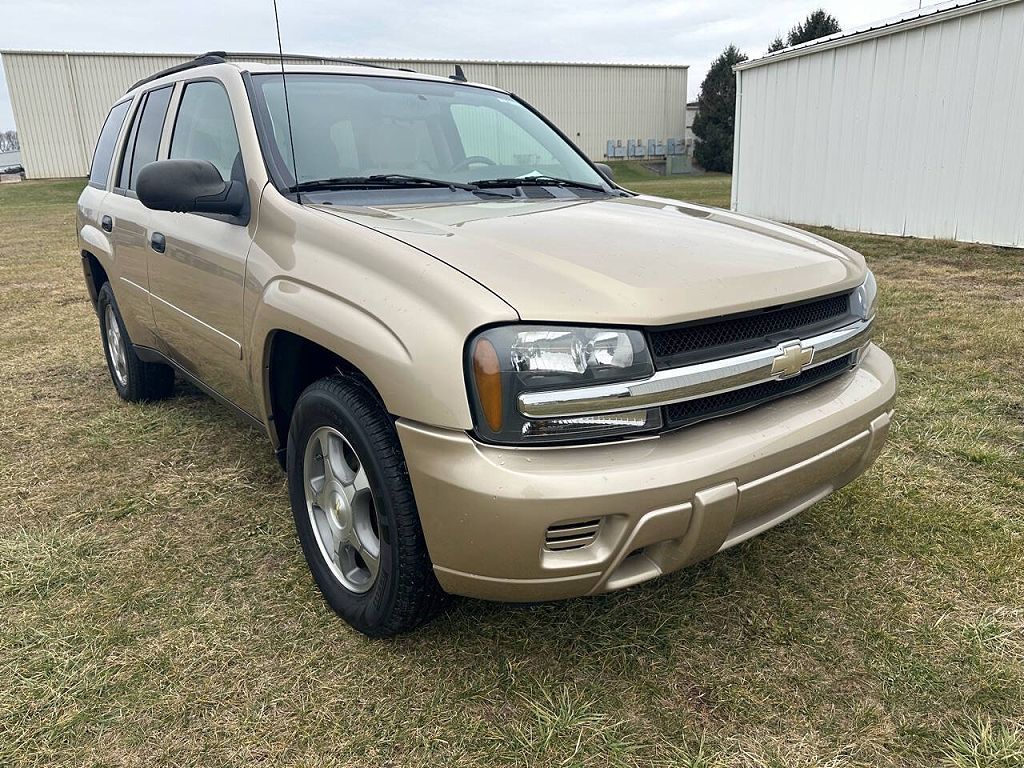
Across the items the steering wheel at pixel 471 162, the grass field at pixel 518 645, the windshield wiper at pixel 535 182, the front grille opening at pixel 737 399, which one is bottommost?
the grass field at pixel 518 645

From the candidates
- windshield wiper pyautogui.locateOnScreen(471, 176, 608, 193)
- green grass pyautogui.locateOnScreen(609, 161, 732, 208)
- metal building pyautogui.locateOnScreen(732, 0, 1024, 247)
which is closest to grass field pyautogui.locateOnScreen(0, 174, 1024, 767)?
windshield wiper pyautogui.locateOnScreen(471, 176, 608, 193)

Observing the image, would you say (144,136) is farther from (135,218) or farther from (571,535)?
(571,535)

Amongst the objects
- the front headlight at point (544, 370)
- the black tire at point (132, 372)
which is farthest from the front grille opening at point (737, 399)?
the black tire at point (132, 372)

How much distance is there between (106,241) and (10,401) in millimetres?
1371

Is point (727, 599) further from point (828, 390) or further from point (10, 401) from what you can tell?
point (10, 401)

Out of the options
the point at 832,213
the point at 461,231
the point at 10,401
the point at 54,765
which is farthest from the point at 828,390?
the point at 832,213

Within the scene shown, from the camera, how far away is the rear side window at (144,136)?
3613 millimetres

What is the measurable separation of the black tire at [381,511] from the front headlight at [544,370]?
35 cm

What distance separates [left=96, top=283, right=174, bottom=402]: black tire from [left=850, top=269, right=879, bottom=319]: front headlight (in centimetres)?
340

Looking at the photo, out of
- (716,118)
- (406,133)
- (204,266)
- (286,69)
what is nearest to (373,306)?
(204,266)

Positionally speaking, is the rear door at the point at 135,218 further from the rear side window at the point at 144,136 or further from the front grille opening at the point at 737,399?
the front grille opening at the point at 737,399

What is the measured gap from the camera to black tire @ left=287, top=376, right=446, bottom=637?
1.94 metres

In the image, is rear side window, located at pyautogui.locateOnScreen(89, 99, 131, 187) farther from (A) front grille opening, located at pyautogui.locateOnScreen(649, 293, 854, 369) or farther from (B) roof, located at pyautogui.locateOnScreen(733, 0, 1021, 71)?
(B) roof, located at pyautogui.locateOnScreen(733, 0, 1021, 71)

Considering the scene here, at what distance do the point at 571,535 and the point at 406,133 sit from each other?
6.29ft
